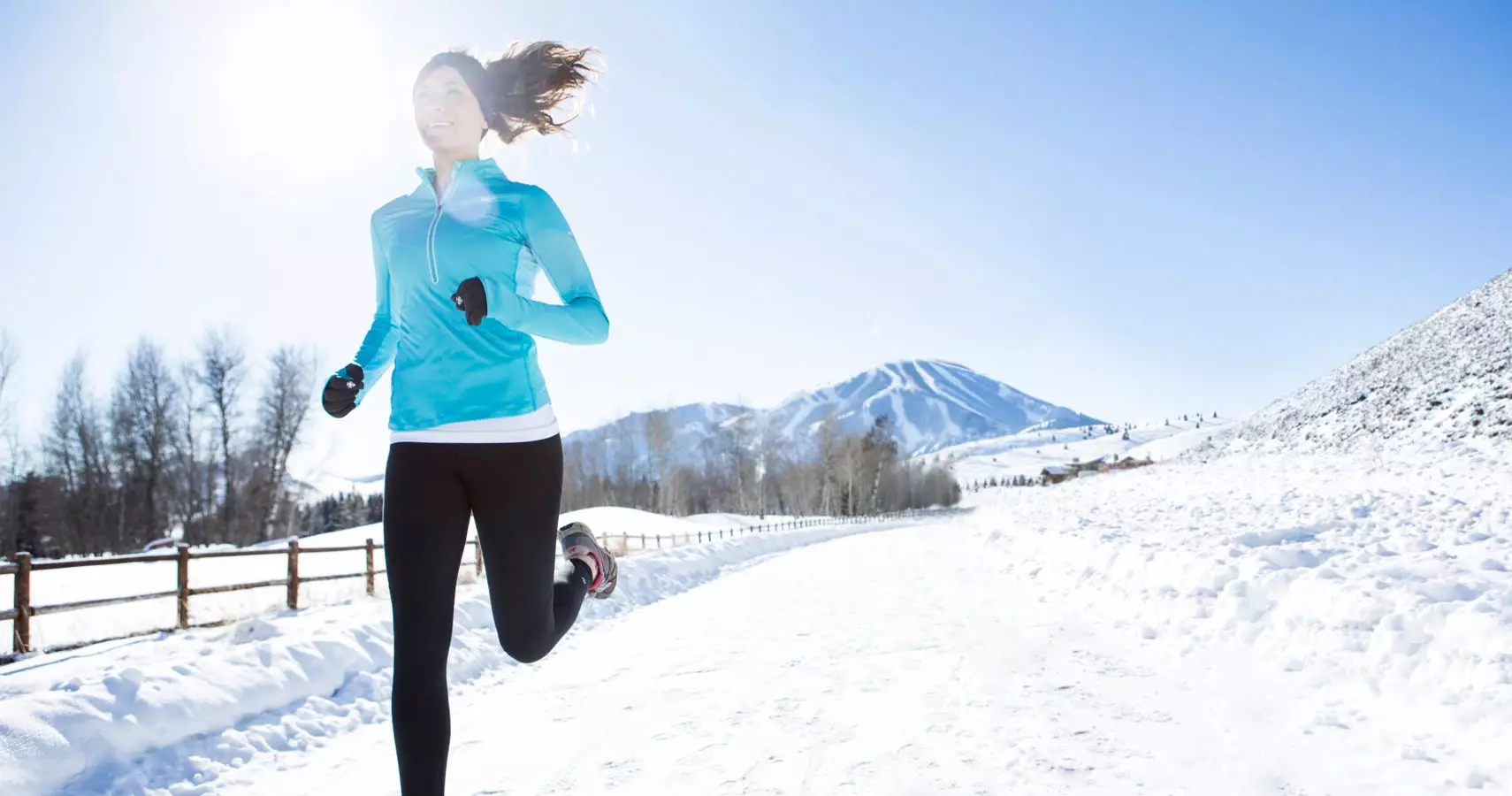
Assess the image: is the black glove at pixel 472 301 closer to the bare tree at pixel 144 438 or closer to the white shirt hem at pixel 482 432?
the white shirt hem at pixel 482 432

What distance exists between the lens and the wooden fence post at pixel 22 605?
6.94 metres

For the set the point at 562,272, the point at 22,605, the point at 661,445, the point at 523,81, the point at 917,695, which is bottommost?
the point at 917,695

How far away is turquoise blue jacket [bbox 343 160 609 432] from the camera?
2066mm

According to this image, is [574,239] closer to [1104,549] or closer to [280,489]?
[1104,549]

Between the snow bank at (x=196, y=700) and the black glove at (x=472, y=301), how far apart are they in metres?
3.16

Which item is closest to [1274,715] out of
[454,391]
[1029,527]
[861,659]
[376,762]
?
[861,659]

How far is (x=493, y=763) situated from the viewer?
350cm

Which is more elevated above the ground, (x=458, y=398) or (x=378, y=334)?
(x=378, y=334)

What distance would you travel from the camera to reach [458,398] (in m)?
2.06

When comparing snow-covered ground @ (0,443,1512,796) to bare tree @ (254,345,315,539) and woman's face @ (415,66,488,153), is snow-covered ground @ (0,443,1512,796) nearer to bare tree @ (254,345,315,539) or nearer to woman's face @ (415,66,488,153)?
woman's face @ (415,66,488,153)

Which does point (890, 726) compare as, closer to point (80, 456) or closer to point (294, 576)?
point (294, 576)

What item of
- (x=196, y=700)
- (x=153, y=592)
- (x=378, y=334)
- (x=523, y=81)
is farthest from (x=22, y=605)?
(x=523, y=81)

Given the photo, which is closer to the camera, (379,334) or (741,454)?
(379,334)

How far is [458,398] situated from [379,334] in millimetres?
510
